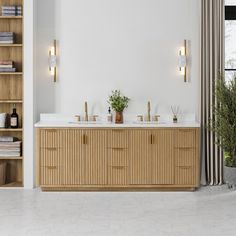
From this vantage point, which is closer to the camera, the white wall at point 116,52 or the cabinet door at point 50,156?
the cabinet door at point 50,156

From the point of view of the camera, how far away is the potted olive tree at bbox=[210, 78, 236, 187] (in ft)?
22.2

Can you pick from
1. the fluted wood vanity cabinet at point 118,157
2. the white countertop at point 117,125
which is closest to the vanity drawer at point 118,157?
the fluted wood vanity cabinet at point 118,157

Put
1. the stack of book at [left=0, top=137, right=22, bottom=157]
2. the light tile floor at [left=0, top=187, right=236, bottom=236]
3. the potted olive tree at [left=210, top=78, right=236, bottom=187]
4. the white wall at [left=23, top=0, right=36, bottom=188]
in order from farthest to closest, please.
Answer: the stack of book at [left=0, top=137, right=22, bottom=157] → the white wall at [left=23, top=0, right=36, bottom=188] → the potted olive tree at [left=210, top=78, right=236, bottom=187] → the light tile floor at [left=0, top=187, right=236, bottom=236]

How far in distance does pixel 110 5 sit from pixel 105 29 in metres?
0.32

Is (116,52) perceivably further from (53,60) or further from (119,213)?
(119,213)

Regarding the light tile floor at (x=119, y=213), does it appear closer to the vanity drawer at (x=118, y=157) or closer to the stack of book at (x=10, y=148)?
the vanity drawer at (x=118, y=157)

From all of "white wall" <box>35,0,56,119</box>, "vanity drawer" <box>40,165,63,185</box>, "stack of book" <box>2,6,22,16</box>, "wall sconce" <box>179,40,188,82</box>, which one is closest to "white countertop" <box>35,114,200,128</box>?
"white wall" <box>35,0,56,119</box>

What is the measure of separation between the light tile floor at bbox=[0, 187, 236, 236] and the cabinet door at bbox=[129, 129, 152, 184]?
0.20 meters

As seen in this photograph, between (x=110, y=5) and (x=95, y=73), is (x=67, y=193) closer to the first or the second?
(x=95, y=73)

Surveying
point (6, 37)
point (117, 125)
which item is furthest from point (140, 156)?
point (6, 37)

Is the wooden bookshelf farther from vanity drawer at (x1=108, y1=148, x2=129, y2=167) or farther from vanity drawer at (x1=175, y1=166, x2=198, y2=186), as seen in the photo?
vanity drawer at (x1=175, y1=166, x2=198, y2=186)

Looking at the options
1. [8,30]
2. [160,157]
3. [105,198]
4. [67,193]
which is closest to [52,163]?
[67,193]

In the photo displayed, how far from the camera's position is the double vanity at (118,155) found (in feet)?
22.3

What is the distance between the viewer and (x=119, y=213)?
18.9 feet
